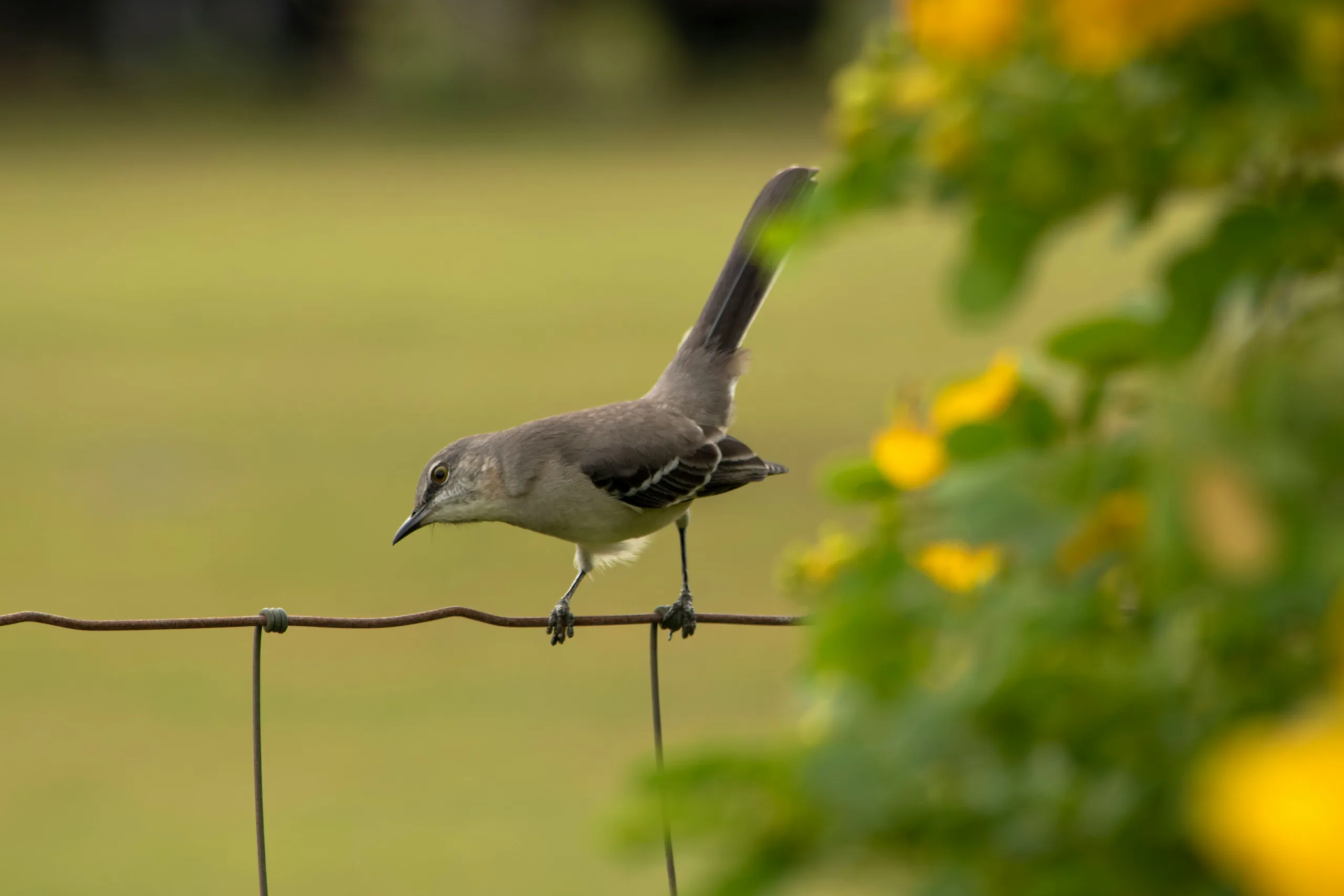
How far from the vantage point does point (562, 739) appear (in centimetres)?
1884

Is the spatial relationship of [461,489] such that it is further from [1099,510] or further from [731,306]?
[1099,510]

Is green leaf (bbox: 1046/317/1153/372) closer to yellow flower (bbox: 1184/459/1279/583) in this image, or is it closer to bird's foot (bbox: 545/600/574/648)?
yellow flower (bbox: 1184/459/1279/583)

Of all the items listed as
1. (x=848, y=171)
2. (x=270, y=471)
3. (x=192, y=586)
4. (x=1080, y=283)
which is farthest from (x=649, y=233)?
(x=848, y=171)

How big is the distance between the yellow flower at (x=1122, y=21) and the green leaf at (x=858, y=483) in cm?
41

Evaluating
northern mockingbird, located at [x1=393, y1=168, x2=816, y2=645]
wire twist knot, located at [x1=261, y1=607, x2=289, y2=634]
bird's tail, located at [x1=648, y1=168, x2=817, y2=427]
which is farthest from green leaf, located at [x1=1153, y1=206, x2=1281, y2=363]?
bird's tail, located at [x1=648, y1=168, x2=817, y2=427]

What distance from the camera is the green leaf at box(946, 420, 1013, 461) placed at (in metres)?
1.13

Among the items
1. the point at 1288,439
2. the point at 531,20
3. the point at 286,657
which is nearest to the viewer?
the point at 1288,439

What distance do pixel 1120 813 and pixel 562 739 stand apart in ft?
59.7

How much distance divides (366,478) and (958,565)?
27.6 m

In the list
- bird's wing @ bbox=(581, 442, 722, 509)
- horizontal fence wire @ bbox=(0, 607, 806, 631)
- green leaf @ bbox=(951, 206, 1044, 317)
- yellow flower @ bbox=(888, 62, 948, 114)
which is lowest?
green leaf @ bbox=(951, 206, 1044, 317)

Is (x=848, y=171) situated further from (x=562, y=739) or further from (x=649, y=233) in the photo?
(x=649, y=233)

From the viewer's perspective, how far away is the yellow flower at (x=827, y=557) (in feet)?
4.14

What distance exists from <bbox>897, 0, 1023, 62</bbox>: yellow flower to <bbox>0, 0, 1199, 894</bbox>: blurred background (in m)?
0.17

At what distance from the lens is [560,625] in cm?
477
